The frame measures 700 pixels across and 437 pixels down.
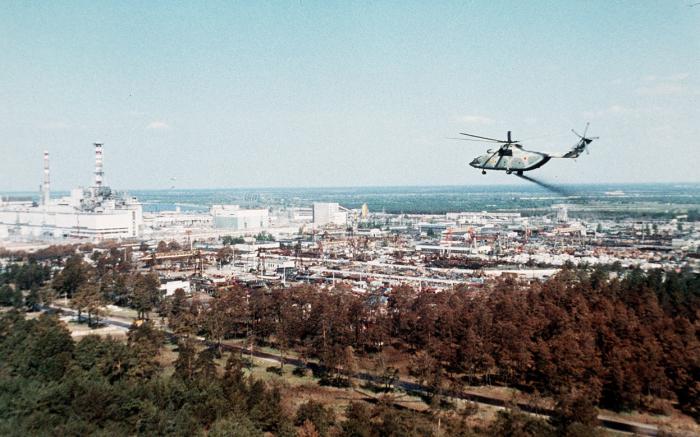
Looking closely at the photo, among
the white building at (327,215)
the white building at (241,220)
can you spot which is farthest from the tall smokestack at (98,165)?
the white building at (327,215)

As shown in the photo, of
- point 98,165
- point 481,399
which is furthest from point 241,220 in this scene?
point 481,399

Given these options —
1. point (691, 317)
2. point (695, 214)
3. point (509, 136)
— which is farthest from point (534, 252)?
point (509, 136)

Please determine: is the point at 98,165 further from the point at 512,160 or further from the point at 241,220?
the point at 512,160

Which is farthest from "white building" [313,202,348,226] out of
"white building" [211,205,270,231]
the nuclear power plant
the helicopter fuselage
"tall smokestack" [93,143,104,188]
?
the helicopter fuselage

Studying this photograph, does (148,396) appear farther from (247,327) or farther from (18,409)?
(247,327)

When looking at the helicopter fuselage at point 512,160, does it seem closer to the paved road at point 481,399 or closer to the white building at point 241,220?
the paved road at point 481,399
